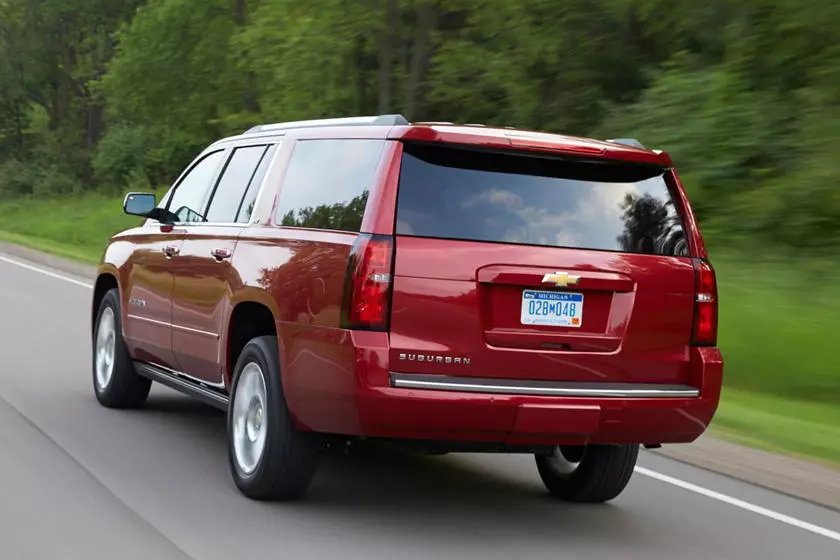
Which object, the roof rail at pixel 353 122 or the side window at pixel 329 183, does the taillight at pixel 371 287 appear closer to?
the side window at pixel 329 183

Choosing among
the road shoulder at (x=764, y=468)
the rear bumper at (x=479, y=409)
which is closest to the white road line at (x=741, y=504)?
the road shoulder at (x=764, y=468)

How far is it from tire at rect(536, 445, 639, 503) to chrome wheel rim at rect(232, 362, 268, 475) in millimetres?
1722

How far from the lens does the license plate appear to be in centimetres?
605

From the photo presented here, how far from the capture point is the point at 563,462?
747cm

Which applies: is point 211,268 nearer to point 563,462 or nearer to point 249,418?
point 249,418

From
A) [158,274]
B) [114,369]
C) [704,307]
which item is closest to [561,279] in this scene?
[704,307]

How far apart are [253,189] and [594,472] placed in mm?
2382

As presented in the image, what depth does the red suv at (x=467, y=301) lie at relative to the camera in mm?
5922

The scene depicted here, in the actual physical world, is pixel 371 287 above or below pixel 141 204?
below

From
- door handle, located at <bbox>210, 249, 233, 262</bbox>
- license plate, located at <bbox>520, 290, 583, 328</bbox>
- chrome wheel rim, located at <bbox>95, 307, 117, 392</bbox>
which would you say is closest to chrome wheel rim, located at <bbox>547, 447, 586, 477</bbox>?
license plate, located at <bbox>520, 290, 583, 328</bbox>

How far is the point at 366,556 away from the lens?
18.8 ft

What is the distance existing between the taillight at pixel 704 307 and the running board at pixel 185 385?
102 inches

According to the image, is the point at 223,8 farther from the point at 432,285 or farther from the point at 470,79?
the point at 432,285

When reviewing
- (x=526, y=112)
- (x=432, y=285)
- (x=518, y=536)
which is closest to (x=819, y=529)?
(x=518, y=536)
